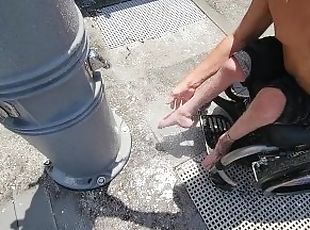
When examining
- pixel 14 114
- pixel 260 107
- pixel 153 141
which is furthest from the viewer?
pixel 153 141

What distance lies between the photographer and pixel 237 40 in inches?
66.9

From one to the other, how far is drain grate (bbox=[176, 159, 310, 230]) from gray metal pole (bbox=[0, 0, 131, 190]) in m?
0.51

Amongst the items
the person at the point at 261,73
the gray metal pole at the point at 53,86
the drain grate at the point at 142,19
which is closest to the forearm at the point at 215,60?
the person at the point at 261,73

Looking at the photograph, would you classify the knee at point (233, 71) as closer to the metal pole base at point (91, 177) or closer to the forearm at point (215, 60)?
the forearm at point (215, 60)

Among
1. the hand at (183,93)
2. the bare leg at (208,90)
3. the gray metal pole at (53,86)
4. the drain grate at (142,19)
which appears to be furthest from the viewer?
the drain grate at (142,19)

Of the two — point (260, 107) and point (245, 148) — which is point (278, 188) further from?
point (260, 107)

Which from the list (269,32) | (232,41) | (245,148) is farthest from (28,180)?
(269,32)

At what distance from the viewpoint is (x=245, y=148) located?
1.58 metres

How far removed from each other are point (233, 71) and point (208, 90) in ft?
0.54

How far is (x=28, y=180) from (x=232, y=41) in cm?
126

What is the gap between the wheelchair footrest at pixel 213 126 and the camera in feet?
6.18

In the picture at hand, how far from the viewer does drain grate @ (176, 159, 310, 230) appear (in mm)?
1755

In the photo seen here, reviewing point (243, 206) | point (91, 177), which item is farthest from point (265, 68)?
point (91, 177)

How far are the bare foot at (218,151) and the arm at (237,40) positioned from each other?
288 millimetres
